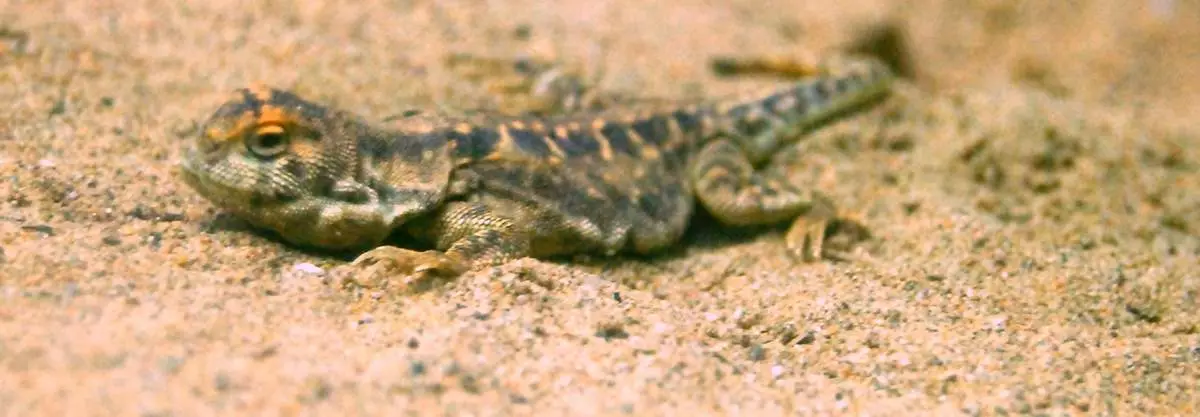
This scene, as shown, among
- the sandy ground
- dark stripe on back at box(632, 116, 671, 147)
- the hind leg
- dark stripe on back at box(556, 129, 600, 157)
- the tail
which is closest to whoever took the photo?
the sandy ground

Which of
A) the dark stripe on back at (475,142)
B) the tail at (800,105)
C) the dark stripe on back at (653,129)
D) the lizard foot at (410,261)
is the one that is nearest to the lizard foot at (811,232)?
the tail at (800,105)

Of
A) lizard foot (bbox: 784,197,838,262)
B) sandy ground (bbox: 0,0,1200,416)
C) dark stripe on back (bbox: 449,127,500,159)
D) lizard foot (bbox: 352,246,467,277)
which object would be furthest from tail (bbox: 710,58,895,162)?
lizard foot (bbox: 352,246,467,277)

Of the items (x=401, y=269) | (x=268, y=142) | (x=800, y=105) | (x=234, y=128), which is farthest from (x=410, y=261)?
(x=800, y=105)

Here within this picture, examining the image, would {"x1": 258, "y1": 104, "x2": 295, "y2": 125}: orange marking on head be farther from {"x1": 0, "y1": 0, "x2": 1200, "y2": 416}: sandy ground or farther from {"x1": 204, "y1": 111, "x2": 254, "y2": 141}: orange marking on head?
{"x1": 0, "y1": 0, "x2": 1200, "y2": 416}: sandy ground

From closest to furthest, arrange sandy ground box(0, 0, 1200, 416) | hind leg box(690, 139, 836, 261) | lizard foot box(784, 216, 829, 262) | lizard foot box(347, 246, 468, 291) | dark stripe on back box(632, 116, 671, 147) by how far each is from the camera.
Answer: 1. sandy ground box(0, 0, 1200, 416)
2. lizard foot box(347, 246, 468, 291)
3. lizard foot box(784, 216, 829, 262)
4. hind leg box(690, 139, 836, 261)
5. dark stripe on back box(632, 116, 671, 147)

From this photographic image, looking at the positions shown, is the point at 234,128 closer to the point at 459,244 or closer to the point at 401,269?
the point at 401,269

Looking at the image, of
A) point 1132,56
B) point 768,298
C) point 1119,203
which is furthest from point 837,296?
point 1132,56

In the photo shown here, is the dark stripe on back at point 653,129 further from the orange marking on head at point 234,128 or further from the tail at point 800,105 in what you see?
the orange marking on head at point 234,128
